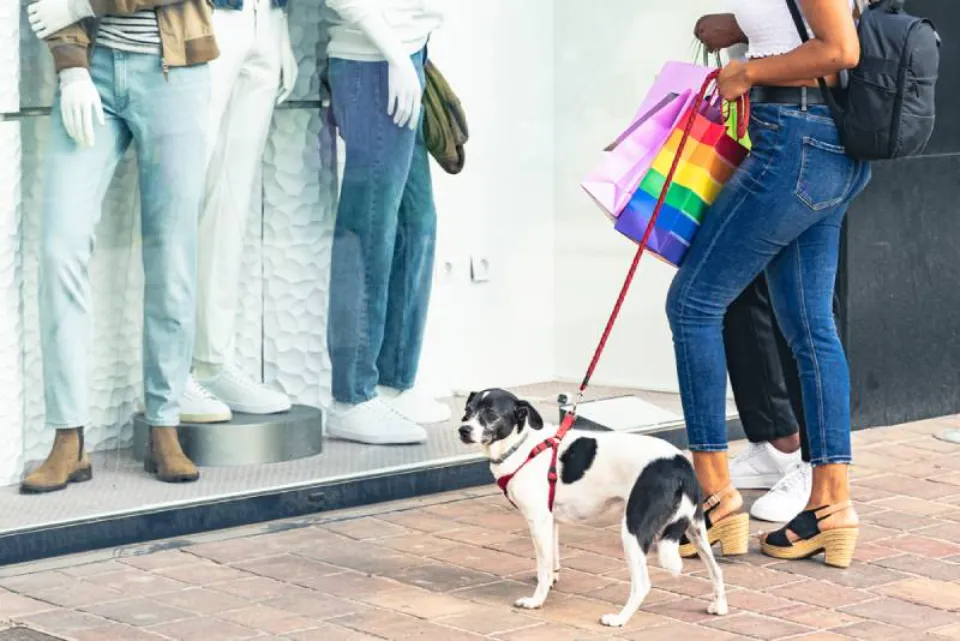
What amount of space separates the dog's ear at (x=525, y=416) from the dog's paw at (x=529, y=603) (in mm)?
456

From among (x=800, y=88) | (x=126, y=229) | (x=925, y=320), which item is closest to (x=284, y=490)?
(x=126, y=229)

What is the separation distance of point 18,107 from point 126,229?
52 centimetres

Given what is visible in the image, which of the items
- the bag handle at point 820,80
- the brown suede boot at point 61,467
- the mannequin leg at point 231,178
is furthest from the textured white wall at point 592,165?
the brown suede boot at point 61,467

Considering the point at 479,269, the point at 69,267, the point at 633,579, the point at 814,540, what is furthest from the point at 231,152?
the point at 814,540

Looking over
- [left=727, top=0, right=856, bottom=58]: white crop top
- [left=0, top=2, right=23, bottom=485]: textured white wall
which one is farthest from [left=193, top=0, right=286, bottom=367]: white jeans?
[left=727, top=0, right=856, bottom=58]: white crop top

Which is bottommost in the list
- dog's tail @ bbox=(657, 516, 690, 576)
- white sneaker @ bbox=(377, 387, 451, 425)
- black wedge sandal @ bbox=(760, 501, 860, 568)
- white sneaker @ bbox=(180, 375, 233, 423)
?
black wedge sandal @ bbox=(760, 501, 860, 568)

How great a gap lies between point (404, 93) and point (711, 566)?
82.4 inches

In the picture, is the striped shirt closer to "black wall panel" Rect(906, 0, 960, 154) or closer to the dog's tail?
the dog's tail

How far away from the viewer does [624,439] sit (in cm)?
491

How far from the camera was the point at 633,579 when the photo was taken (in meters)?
4.74

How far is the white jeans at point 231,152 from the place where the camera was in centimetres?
582

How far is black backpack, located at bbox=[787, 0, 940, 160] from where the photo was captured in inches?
199

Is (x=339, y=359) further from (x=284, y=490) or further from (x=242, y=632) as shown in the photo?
(x=242, y=632)

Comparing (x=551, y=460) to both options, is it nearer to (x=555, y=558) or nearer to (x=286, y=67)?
(x=555, y=558)
